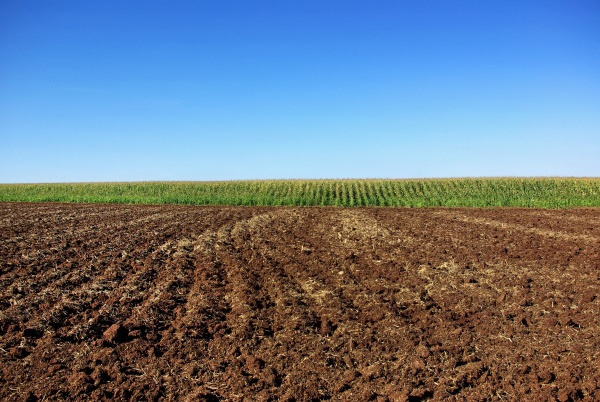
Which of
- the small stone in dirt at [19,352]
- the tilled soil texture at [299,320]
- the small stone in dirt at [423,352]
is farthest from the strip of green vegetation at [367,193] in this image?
the small stone in dirt at [19,352]

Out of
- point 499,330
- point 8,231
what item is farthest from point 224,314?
point 8,231

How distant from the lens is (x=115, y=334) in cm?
738

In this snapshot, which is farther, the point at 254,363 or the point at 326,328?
the point at 326,328

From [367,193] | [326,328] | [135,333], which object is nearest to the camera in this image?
[135,333]

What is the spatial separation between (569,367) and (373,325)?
298 cm

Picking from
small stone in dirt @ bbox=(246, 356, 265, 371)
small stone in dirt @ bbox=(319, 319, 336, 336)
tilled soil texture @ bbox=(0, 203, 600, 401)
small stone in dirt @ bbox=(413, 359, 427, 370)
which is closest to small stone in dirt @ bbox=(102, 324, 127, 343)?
tilled soil texture @ bbox=(0, 203, 600, 401)

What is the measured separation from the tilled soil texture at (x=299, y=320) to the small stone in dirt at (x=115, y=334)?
3 cm

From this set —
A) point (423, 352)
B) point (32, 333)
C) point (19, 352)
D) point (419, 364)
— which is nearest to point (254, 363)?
point (419, 364)

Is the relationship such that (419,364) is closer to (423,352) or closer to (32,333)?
(423,352)

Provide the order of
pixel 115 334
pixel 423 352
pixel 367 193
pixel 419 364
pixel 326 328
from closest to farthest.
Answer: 1. pixel 419 364
2. pixel 423 352
3. pixel 115 334
4. pixel 326 328
5. pixel 367 193

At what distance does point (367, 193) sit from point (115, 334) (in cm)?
3467

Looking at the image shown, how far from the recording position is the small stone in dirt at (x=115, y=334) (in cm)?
729

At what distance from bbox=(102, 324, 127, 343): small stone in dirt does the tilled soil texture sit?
0.03m

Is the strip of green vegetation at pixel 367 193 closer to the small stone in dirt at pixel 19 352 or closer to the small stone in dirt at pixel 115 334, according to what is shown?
the small stone in dirt at pixel 115 334
